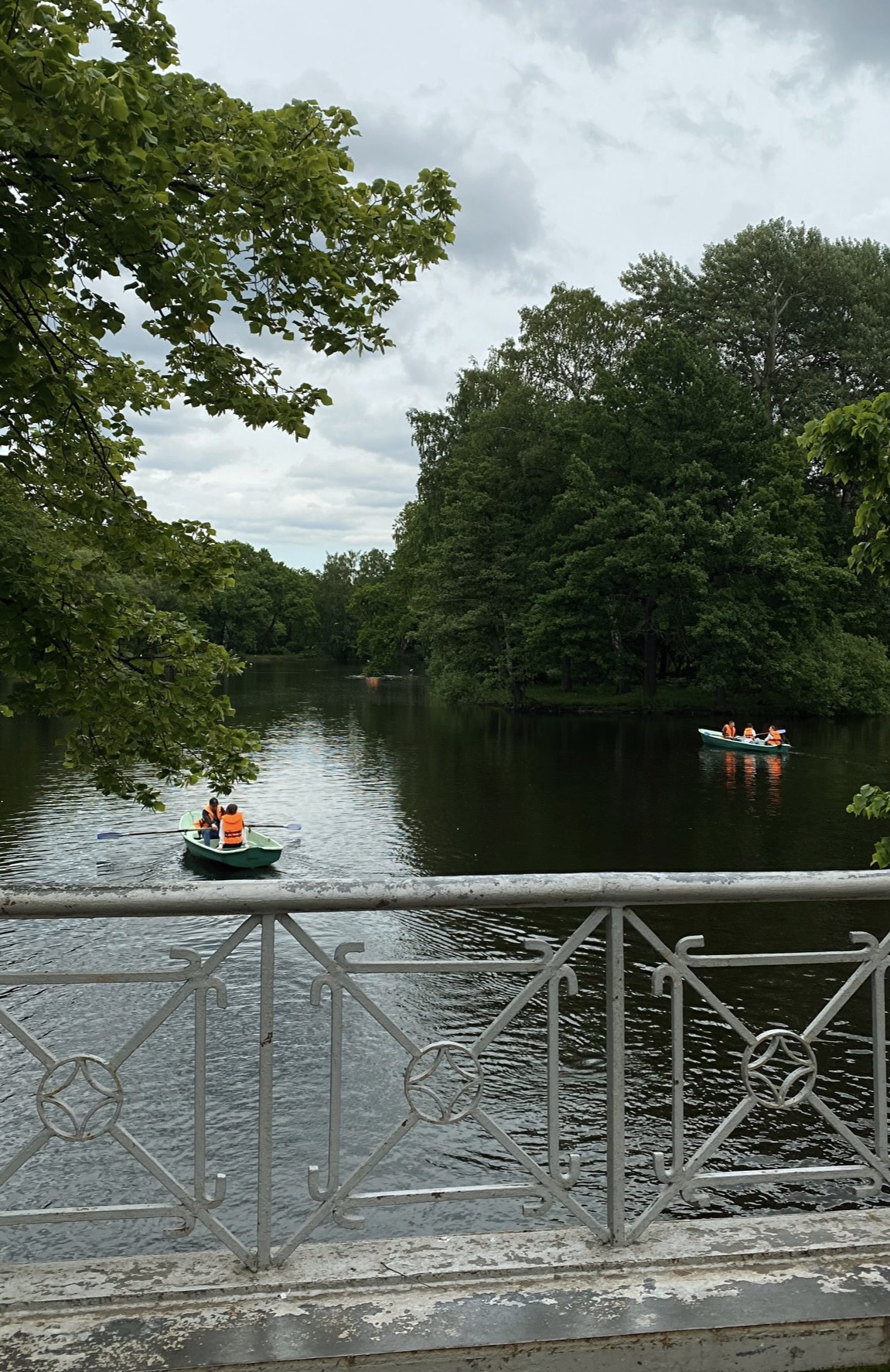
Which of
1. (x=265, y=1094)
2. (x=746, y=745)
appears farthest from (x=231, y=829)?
(x=746, y=745)

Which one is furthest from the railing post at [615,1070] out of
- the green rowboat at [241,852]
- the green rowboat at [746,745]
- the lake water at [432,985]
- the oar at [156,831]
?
the green rowboat at [746,745]

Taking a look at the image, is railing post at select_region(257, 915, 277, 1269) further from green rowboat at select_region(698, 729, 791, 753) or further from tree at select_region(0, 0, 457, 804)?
green rowboat at select_region(698, 729, 791, 753)

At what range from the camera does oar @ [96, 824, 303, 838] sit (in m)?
22.0

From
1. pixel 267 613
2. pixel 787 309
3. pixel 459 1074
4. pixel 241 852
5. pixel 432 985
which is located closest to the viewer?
pixel 459 1074

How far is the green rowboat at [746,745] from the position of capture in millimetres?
36281

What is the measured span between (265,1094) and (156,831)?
2234 centimetres

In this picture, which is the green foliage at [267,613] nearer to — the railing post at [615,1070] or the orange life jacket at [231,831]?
the orange life jacket at [231,831]

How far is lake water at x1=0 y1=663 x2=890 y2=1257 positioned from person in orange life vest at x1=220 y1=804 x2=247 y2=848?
31.4 inches

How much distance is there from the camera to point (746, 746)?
36.5 m

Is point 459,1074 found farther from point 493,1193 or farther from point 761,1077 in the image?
point 761,1077

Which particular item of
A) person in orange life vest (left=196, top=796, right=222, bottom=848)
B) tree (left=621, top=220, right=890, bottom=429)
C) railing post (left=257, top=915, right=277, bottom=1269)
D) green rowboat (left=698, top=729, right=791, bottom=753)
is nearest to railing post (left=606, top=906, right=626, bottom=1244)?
railing post (left=257, top=915, right=277, bottom=1269)

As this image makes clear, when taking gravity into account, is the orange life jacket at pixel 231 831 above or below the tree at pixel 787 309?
below

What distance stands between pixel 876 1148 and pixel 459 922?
47.6 ft

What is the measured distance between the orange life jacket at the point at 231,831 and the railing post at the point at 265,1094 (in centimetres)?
1795
